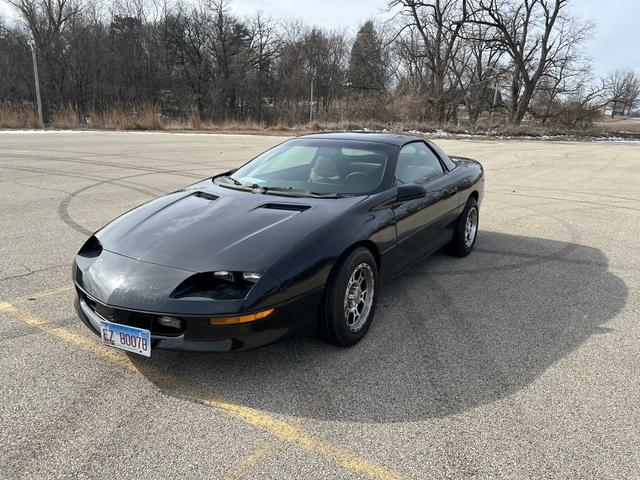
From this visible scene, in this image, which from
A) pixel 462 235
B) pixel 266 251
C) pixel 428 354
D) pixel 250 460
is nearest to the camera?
pixel 250 460

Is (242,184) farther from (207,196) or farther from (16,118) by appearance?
(16,118)

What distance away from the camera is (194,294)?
2672 millimetres

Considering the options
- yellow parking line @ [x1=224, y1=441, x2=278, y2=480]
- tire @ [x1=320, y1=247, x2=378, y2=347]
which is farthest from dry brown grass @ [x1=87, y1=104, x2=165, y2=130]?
yellow parking line @ [x1=224, y1=441, x2=278, y2=480]

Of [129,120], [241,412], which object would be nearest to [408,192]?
[241,412]

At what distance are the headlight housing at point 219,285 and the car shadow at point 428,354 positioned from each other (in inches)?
22.7

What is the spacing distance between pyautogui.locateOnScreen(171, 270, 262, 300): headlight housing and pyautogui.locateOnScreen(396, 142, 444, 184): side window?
1.88 m

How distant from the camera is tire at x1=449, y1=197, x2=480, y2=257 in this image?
527cm

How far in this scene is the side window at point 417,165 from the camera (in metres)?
4.28

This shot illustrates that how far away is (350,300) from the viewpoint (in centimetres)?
330

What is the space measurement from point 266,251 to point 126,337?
3.03ft

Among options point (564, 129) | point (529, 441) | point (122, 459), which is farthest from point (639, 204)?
point (564, 129)

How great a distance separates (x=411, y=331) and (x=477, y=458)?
1.34 m

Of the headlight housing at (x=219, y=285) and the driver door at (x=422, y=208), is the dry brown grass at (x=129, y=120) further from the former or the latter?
the headlight housing at (x=219, y=285)

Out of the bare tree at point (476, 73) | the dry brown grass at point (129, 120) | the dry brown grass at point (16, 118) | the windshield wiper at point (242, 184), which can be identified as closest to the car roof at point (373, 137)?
the windshield wiper at point (242, 184)
